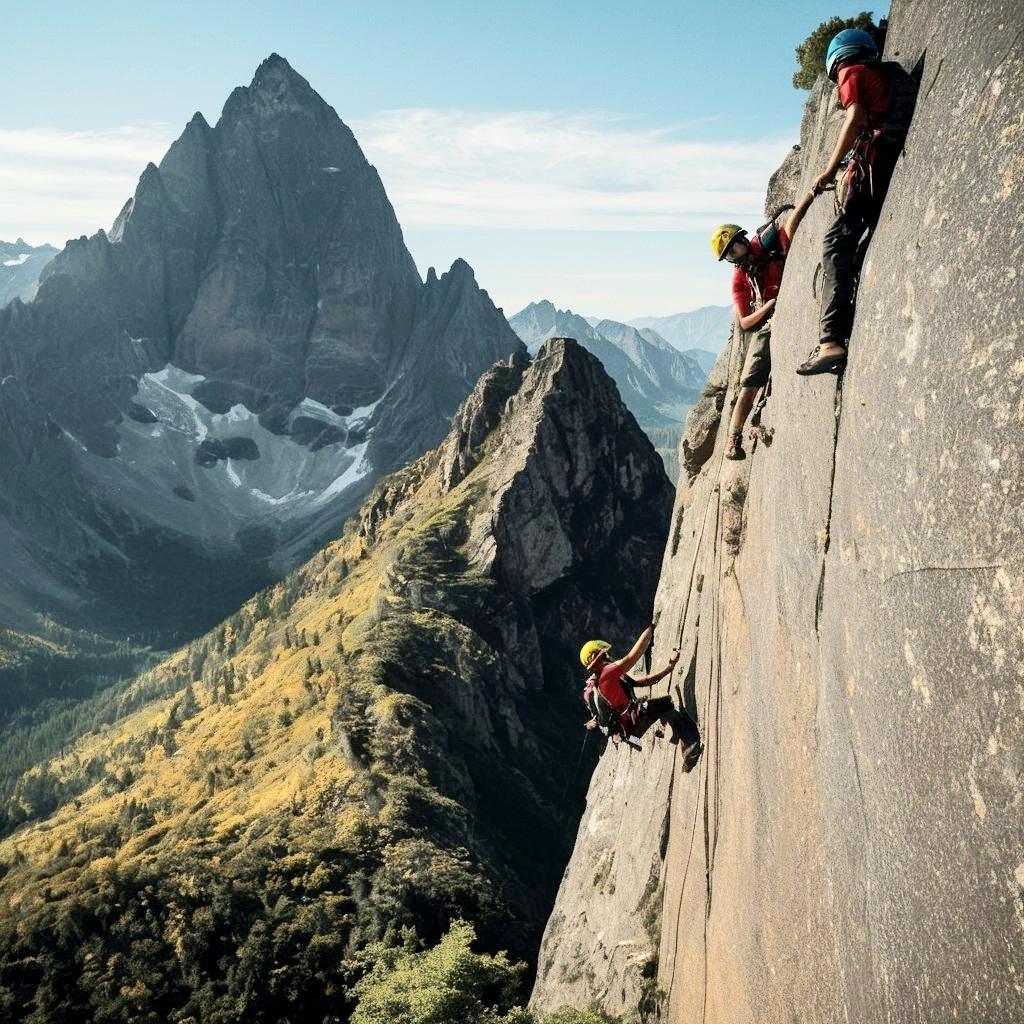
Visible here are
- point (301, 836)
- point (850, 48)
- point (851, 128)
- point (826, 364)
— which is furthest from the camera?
point (301, 836)

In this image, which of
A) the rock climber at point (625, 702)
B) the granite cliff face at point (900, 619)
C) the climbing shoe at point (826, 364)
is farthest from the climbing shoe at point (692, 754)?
the climbing shoe at point (826, 364)

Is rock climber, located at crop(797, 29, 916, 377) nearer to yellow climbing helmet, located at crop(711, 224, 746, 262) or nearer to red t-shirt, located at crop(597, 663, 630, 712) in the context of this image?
yellow climbing helmet, located at crop(711, 224, 746, 262)

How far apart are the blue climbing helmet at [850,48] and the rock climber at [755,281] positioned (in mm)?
3838

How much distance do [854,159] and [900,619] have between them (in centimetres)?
568

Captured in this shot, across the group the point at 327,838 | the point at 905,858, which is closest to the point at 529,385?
the point at 327,838

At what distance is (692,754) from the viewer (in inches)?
765

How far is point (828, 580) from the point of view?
35.4ft

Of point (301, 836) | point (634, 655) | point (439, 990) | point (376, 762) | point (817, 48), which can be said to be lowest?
point (301, 836)

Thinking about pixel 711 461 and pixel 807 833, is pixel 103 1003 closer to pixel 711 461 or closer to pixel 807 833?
pixel 711 461

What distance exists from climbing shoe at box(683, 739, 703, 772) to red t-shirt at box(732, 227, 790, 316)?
10.1 meters

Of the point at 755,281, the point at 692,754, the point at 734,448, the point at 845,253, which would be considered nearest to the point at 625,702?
the point at 692,754

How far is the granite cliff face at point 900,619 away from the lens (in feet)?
22.2

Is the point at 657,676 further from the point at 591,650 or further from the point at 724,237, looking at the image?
the point at 724,237

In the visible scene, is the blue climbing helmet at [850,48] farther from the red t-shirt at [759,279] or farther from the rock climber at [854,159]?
the red t-shirt at [759,279]
